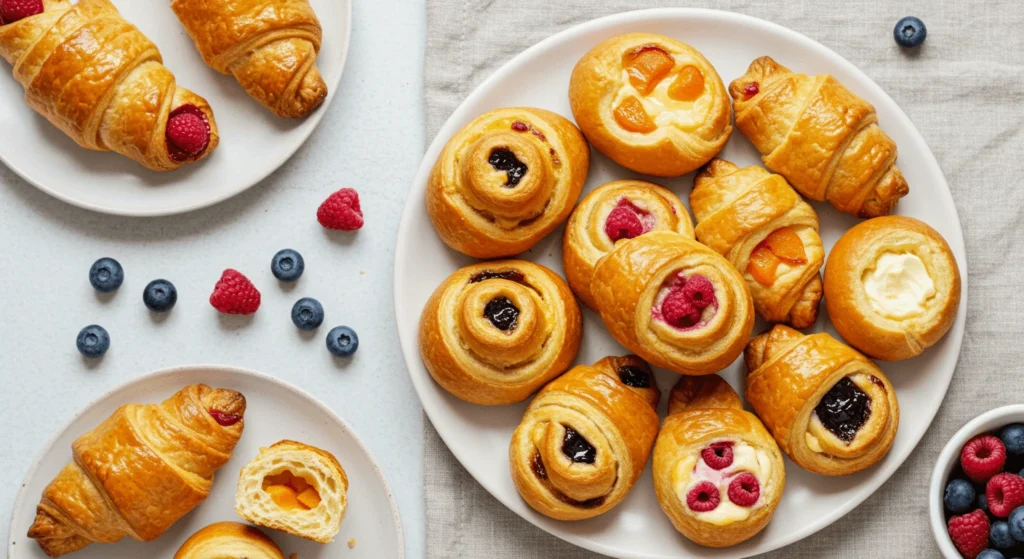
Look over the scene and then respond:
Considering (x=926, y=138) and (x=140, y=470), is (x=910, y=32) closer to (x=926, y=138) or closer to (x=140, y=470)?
(x=926, y=138)

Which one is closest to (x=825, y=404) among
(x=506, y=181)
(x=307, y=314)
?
(x=506, y=181)

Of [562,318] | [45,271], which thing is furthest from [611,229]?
[45,271]

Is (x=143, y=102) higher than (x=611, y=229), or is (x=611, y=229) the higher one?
(x=143, y=102)

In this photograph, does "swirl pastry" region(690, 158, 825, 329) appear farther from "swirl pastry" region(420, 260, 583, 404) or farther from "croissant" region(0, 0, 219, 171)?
"croissant" region(0, 0, 219, 171)

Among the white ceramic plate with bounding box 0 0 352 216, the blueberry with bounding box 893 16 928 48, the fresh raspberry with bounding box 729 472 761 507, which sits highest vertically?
the white ceramic plate with bounding box 0 0 352 216

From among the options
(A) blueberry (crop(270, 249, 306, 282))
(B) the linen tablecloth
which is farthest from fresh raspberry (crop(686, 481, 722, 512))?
(A) blueberry (crop(270, 249, 306, 282))

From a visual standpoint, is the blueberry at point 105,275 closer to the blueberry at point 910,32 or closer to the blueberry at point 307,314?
the blueberry at point 307,314

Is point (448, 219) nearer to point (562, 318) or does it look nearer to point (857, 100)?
point (562, 318)

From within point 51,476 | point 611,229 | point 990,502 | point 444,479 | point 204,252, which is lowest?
point 990,502
